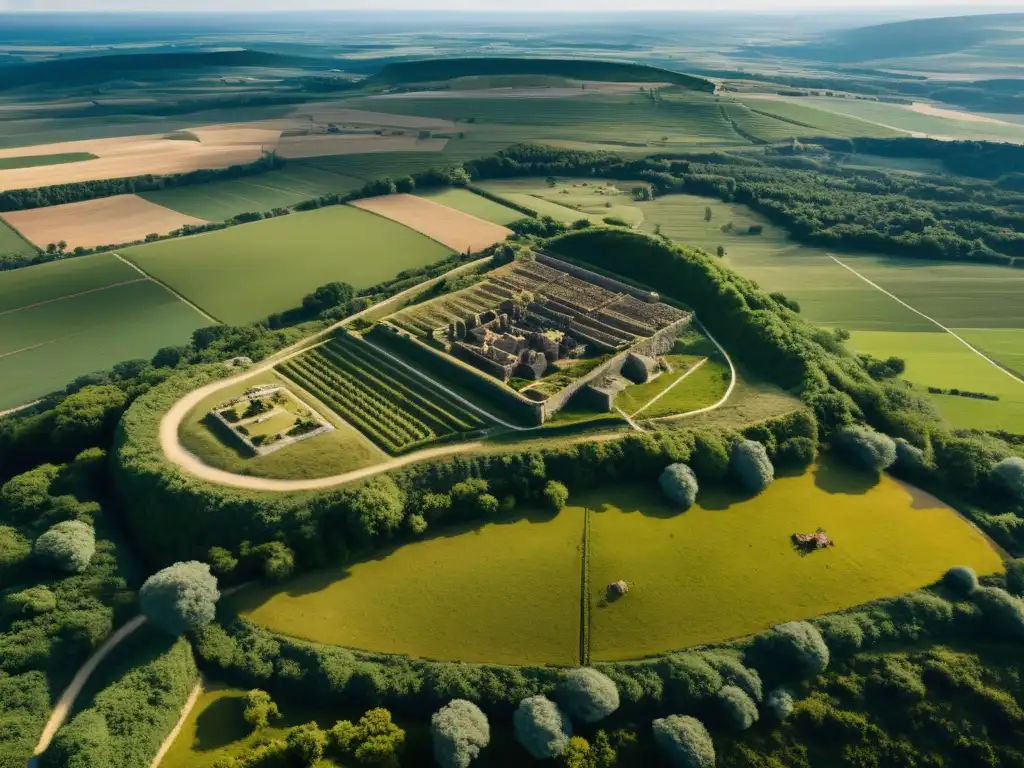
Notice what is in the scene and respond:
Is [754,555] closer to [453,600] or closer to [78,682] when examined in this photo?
[453,600]

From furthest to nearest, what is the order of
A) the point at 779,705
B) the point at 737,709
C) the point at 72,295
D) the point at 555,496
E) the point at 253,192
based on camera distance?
the point at 253,192 → the point at 72,295 → the point at 555,496 → the point at 779,705 → the point at 737,709

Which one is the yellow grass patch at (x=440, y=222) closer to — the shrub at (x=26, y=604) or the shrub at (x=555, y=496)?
the shrub at (x=555, y=496)

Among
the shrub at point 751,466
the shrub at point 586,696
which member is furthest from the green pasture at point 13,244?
the shrub at point 751,466

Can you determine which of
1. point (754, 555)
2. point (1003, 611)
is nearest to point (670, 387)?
point (754, 555)

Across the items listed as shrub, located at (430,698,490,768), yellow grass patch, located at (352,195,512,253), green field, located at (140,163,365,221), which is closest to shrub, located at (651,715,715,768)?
shrub, located at (430,698,490,768)

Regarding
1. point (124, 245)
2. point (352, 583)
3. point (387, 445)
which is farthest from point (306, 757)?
point (124, 245)

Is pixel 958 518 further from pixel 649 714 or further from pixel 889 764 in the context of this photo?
pixel 649 714
